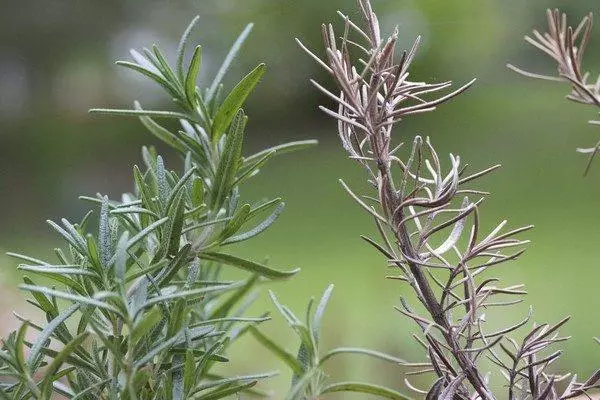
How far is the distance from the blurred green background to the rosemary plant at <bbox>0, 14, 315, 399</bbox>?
42.4 inches

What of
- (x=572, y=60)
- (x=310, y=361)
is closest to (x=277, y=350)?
(x=310, y=361)

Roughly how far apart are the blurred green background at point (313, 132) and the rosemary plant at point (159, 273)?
1076 mm

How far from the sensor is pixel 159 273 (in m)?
0.25

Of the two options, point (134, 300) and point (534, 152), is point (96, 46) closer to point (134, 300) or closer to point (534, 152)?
point (534, 152)

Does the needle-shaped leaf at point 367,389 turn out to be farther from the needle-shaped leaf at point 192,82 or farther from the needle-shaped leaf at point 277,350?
the needle-shaped leaf at point 192,82

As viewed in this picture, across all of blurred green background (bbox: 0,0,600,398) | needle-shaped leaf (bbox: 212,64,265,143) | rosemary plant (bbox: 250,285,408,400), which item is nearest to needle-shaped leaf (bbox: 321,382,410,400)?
rosemary plant (bbox: 250,285,408,400)

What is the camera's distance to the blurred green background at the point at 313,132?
1.90 m

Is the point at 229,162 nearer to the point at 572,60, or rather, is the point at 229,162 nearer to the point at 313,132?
the point at 572,60

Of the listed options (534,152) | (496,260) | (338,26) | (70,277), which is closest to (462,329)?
(496,260)

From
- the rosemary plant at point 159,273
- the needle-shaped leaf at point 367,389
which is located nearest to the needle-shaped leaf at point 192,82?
the rosemary plant at point 159,273

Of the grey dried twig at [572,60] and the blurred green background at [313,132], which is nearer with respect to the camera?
the grey dried twig at [572,60]

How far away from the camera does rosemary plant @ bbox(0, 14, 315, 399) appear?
0.23 m

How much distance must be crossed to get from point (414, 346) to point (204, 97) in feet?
3.11

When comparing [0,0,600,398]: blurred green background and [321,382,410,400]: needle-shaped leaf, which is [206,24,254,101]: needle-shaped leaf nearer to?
[321,382,410,400]: needle-shaped leaf
